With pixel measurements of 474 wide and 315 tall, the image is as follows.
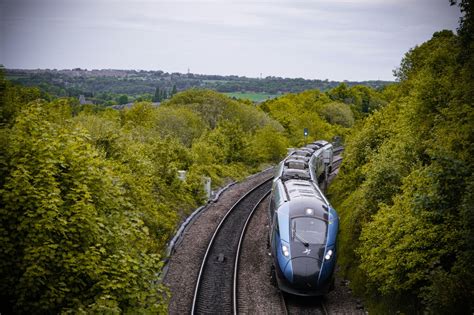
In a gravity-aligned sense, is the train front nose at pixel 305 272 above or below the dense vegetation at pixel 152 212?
below

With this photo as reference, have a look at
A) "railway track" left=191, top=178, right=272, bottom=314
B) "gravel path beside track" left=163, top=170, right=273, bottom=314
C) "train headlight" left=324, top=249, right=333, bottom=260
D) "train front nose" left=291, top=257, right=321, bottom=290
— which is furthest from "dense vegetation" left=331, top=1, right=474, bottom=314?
"gravel path beside track" left=163, top=170, right=273, bottom=314

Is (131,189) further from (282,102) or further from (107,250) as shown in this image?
(282,102)

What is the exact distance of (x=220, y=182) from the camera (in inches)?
1273

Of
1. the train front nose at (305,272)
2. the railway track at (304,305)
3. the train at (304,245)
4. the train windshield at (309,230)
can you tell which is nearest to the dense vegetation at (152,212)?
the train at (304,245)

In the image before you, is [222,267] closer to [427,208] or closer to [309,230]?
[309,230]

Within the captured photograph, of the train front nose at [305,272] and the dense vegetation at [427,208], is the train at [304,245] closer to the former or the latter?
the train front nose at [305,272]

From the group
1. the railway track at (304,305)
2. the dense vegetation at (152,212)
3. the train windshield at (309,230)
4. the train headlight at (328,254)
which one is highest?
the dense vegetation at (152,212)

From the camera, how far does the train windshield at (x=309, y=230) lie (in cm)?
1373

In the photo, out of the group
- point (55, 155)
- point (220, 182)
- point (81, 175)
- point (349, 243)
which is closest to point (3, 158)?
point (55, 155)

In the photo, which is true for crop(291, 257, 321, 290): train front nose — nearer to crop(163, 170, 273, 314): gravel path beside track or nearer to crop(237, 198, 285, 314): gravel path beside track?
crop(237, 198, 285, 314): gravel path beside track

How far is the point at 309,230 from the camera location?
13992mm

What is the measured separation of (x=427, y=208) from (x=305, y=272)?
14.3ft

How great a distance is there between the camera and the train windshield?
13734 millimetres

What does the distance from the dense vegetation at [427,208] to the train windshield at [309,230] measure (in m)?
1.35
